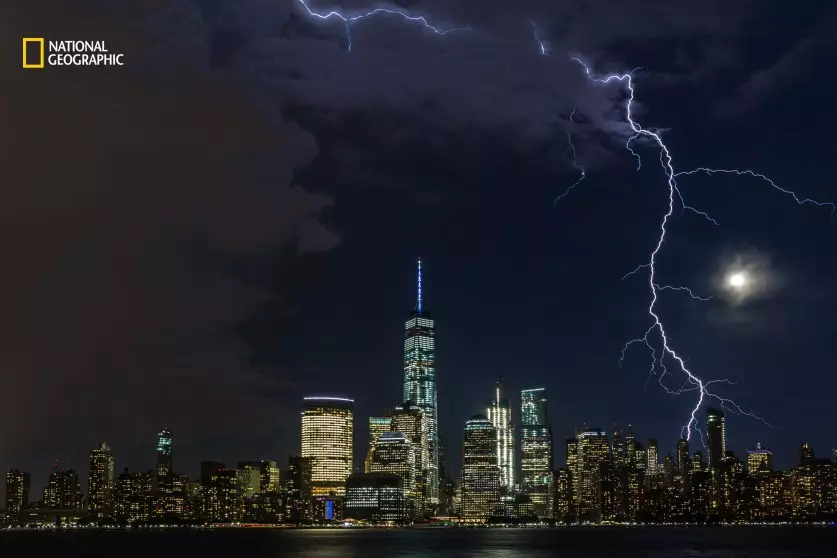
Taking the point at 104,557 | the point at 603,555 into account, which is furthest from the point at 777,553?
the point at 104,557

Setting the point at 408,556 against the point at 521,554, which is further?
the point at 521,554

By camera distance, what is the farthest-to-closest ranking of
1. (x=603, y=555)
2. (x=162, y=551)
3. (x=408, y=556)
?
(x=162, y=551)
(x=603, y=555)
(x=408, y=556)

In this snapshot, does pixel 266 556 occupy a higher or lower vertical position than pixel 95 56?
lower

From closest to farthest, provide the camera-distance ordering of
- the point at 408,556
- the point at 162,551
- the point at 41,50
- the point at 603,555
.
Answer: the point at 41,50, the point at 408,556, the point at 603,555, the point at 162,551

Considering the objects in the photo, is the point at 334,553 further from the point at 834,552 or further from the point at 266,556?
the point at 834,552

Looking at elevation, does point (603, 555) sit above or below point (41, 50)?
below

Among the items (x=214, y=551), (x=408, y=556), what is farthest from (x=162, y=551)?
(x=408, y=556)

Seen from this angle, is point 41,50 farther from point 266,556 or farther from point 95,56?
point 266,556

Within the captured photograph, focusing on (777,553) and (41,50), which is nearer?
(41,50)

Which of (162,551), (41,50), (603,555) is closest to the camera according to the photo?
(41,50)
